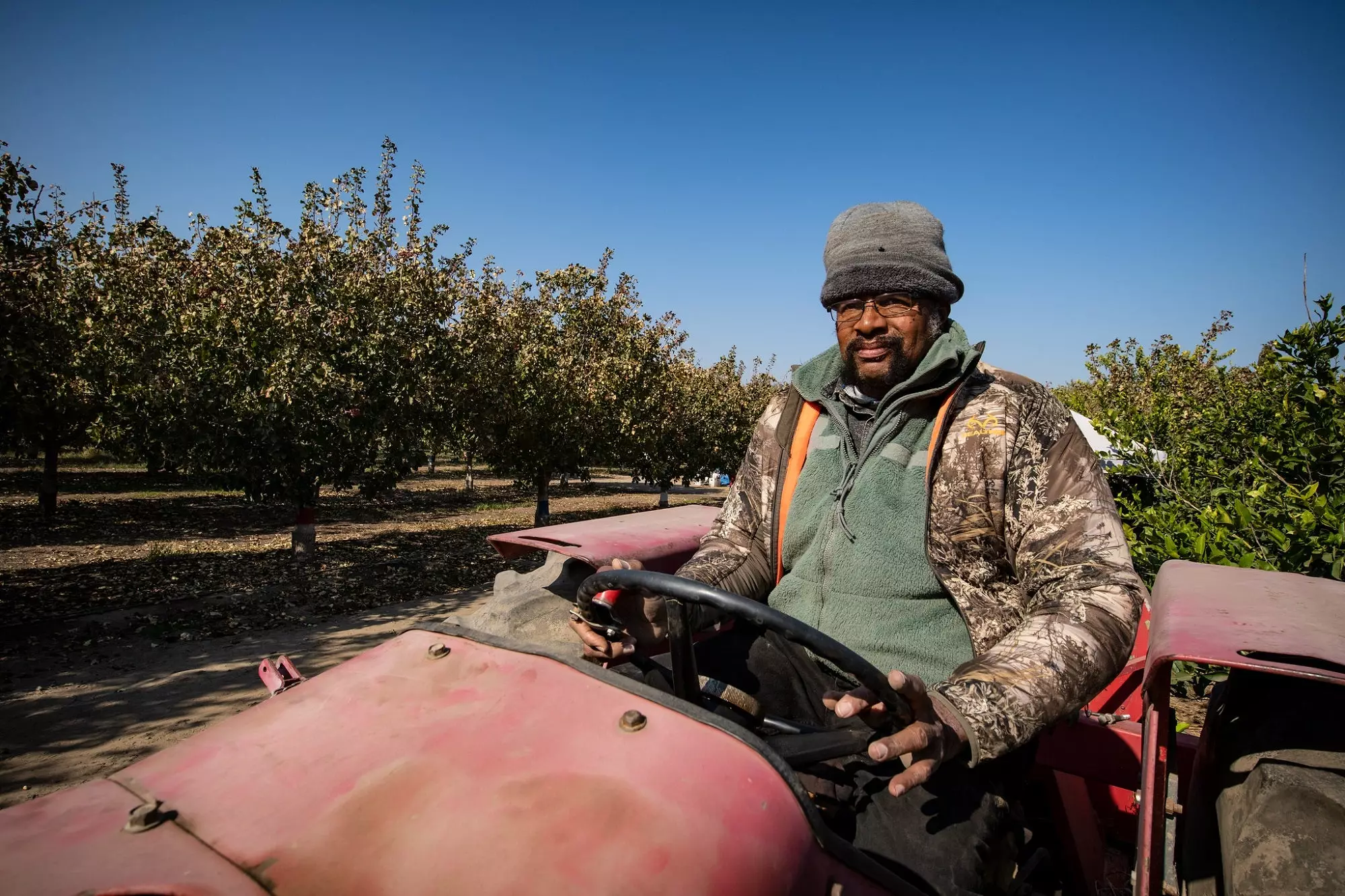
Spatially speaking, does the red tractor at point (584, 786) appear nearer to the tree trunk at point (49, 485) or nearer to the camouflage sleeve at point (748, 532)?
the camouflage sleeve at point (748, 532)

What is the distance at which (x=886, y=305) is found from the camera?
2211mm

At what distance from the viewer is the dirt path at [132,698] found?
4.24m

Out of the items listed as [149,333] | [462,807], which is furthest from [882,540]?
[149,333]

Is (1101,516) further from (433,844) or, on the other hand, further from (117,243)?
(117,243)

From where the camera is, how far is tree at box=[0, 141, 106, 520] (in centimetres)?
675

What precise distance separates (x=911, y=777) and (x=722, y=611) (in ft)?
1.47

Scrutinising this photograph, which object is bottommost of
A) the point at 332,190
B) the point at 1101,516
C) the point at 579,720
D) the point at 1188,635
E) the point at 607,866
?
the point at 607,866

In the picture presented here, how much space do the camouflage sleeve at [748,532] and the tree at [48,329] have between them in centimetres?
714

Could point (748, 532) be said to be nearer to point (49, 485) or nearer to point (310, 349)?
point (310, 349)

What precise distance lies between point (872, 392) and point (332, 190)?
28.8 feet

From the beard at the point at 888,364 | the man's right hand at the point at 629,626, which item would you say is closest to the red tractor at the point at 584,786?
the man's right hand at the point at 629,626

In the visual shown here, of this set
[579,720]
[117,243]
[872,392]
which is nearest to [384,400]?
[117,243]

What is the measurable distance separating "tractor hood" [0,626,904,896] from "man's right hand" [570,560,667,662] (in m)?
0.41

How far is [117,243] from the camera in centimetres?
1247
